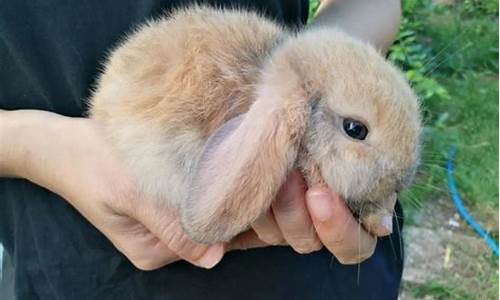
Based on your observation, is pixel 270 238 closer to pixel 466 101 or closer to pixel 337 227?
pixel 337 227

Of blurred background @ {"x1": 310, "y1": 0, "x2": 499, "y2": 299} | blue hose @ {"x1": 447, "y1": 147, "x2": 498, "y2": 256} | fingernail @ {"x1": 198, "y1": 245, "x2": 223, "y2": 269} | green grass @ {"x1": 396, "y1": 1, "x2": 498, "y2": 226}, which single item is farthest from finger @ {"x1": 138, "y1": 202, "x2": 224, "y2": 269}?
blue hose @ {"x1": 447, "y1": 147, "x2": 498, "y2": 256}

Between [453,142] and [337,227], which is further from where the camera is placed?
[453,142]

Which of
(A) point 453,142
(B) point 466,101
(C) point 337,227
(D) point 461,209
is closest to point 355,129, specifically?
(C) point 337,227

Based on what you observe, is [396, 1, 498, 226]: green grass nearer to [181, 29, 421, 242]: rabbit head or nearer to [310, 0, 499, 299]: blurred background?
[310, 0, 499, 299]: blurred background

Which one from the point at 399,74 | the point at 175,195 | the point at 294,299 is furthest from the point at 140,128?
the point at 294,299

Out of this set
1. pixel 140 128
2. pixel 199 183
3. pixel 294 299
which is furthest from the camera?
pixel 294 299

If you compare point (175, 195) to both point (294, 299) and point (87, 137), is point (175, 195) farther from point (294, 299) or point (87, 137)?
point (294, 299)

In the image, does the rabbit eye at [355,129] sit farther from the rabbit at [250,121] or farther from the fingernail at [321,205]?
the fingernail at [321,205]

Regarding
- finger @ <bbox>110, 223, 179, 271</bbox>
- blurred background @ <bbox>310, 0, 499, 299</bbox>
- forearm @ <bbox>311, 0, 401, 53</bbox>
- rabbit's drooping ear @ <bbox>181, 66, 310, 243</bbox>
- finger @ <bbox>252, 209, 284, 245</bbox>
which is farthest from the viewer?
blurred background @ <bbox>310, 0, 499, 299</bbox>
